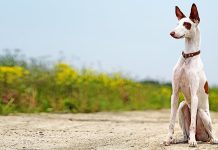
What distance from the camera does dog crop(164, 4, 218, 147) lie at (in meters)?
5.24

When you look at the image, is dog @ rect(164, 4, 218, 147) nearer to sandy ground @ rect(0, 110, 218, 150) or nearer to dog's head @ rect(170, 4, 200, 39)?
dog's head @ rect(170, 4, 200, 39)

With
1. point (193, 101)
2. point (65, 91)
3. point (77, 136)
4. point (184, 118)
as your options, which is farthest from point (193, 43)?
point (65, 91)

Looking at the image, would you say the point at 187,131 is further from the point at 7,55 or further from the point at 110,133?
the point at 7,55

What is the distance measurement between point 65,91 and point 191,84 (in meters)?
7.32

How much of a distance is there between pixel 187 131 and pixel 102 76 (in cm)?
837

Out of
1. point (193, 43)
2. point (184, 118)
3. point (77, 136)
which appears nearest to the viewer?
point (193, 43)

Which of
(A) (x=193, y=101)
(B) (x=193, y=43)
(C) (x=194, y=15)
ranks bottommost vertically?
(A) (x=193, y=101)

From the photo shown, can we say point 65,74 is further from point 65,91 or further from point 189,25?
point 189,25

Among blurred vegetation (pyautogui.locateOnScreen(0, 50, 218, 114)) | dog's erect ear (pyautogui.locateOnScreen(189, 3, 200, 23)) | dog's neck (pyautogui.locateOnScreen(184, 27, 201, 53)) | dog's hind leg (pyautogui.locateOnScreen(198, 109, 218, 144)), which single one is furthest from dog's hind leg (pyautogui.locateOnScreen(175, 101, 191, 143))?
blurred vegetation (pyautogui.locateOnScreen(0, 50, 218, 114))

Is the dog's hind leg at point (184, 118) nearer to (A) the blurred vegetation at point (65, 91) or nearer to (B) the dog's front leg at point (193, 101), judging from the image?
(B) the dog's front leg at point (193, 101)

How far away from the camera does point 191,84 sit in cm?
524

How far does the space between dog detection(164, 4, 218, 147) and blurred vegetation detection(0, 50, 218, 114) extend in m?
5.24

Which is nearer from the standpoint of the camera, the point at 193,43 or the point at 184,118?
the point at 193,43

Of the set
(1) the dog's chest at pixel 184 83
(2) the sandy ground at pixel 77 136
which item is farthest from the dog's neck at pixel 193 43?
(2) the sandy ground at pixel 77 136
